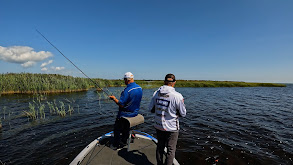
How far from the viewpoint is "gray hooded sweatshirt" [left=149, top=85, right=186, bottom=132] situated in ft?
12.1

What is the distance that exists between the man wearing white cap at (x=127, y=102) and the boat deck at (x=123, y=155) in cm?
40

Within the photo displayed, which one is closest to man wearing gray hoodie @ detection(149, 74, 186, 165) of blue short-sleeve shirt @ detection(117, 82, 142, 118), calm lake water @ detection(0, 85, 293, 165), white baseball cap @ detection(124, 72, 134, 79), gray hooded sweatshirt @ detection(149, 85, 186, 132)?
gray hooded sweatshirt @ detection(149, 85, 186, 132)

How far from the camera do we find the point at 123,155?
4.76m

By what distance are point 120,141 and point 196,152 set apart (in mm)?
3942

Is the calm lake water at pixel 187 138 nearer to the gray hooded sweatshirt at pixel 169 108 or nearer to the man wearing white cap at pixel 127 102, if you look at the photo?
the man wearing white cap at pixel 127 102

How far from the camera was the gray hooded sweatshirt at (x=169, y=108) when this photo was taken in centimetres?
368

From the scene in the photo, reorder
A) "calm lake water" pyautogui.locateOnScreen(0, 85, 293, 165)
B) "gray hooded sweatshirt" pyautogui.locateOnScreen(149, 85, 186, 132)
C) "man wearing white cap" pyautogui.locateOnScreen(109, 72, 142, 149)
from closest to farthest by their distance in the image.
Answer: "gray hooded sweatshirt" pyautogui.locateOnScreen(149, 85, 186, 132) < "man wearing white cap" pyautogui.locateOnScreen(109, 72, 142, 149) < "calm lake water" pyautogui.locateOnScreen(0, 85, 293, 165)

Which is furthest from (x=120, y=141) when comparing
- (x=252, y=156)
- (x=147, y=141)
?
(x=252, y=156)

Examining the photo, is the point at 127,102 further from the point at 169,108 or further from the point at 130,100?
the point at 169,108

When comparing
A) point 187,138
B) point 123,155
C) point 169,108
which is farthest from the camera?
point 187,138

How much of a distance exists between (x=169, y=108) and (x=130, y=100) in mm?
1565

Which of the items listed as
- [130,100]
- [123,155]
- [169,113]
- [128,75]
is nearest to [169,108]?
[169,113]

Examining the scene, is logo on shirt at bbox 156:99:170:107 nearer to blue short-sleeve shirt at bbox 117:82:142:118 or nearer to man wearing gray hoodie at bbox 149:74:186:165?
man wearing gray hoodie at bbox 149:74:186:165

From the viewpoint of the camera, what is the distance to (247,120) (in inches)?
483
